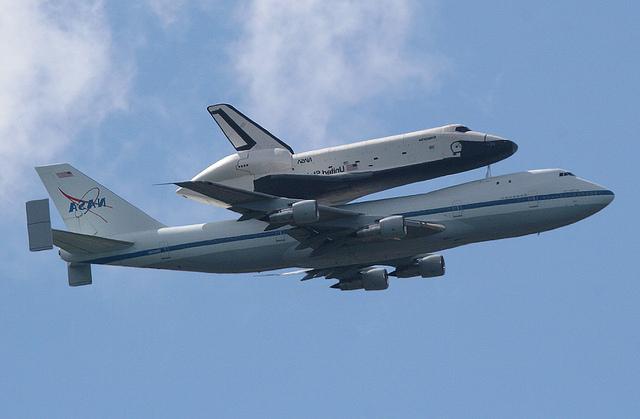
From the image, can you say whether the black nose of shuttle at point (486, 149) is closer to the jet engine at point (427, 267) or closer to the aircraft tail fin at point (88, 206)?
the jet engine at point (427, 267)

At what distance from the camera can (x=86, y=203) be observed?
2717 inches

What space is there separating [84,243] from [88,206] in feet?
15.3

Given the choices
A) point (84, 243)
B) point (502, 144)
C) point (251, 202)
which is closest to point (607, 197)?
point (502, 144)

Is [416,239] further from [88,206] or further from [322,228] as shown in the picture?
[88,206]

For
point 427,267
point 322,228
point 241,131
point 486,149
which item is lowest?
point 427,267

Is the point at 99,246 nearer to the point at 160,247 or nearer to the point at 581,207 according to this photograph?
the point at 160,247

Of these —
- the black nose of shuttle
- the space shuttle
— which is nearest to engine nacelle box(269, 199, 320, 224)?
the space shuttle

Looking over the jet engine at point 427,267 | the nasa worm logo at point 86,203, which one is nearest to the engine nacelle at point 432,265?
the jet engine at point 427,267

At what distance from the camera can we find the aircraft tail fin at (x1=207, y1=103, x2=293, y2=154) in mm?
63312

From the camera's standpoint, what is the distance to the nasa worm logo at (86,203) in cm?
6869

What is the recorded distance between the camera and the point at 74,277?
6562 cm

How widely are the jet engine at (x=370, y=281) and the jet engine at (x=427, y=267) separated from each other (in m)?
1.47

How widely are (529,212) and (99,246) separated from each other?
2371cm

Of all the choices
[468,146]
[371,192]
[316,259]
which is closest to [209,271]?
[316,259]
